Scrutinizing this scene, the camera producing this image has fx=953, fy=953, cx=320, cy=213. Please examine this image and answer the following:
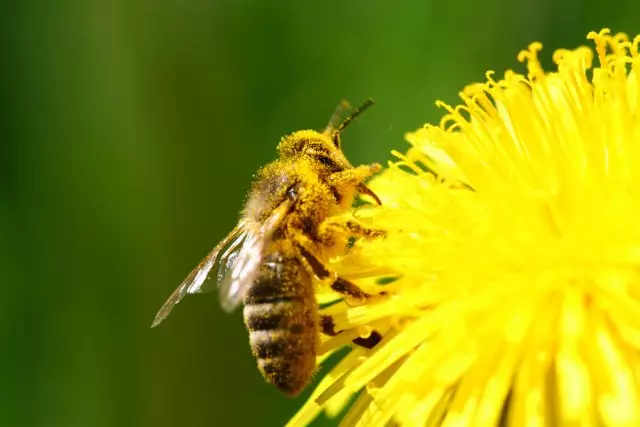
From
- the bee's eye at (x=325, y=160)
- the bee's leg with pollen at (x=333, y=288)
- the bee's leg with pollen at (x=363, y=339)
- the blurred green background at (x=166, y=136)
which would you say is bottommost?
the bee's leg with pollen at (x=363, y=339)

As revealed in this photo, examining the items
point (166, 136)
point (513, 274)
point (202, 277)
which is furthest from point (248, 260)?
point (166, 136)

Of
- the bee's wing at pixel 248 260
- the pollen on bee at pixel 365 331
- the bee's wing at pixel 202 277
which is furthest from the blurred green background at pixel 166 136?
the bee's wing at pixel 248 260

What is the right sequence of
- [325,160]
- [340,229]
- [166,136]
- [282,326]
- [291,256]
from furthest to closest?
[166,136], [325,160], [340,229], [291,256], [282,326]

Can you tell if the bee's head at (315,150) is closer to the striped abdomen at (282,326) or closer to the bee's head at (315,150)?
the bee's head at (315,150)

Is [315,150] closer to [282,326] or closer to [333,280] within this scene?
[333,280]

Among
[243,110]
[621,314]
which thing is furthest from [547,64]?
[621,314]
